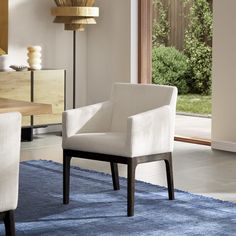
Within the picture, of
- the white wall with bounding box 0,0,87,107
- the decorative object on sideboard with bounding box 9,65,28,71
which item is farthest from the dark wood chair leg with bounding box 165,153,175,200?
the white wall with bounding box 0,0,87,107

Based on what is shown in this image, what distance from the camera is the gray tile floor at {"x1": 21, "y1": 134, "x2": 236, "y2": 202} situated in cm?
511

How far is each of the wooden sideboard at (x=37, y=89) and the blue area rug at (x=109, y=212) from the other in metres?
2.07

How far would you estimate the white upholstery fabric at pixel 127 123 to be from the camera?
4.29m

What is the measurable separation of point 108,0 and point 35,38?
A: 3.18 ft

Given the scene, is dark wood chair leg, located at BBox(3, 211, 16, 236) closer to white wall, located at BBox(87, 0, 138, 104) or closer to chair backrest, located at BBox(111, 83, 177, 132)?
chair backrest, located at BBox(111, 83, 177, 132)

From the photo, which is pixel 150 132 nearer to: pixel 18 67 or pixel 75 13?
pixel 18 67

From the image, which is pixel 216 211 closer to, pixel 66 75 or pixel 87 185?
pixel 87 185

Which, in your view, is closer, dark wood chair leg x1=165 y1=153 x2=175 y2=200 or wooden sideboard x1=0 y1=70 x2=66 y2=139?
dark wood chair leg x1=165 y1=153 x2=175 y2=200

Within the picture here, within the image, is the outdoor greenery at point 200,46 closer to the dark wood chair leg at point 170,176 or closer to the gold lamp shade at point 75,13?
the gold lamp shade at point 75,13

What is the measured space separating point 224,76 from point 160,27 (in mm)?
1275

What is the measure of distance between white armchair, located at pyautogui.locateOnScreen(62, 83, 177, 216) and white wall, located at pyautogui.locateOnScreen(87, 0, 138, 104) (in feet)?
9.55

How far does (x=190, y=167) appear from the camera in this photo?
592 centimetres

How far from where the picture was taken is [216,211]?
4352 millimetres

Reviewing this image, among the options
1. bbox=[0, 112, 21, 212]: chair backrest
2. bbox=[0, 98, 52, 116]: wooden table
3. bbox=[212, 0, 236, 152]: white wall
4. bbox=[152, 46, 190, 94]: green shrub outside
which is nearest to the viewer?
bbox=[0, 112, 21, 212]: chair backrest
